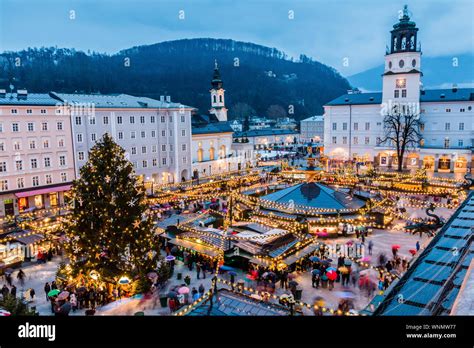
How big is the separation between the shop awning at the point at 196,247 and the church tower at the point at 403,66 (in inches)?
1935

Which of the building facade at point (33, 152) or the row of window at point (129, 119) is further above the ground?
the row of window at point (129, 119)

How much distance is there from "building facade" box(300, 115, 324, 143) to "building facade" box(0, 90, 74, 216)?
7798cm

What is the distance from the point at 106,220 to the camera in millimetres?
17000

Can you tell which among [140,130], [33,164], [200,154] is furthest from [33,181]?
[200,154]

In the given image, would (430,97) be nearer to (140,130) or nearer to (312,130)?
(140,130)

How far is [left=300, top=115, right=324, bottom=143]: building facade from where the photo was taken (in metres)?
107

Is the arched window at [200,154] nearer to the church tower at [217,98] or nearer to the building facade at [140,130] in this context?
the building facade at [140,130]

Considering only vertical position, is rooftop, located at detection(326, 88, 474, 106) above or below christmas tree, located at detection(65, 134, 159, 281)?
above

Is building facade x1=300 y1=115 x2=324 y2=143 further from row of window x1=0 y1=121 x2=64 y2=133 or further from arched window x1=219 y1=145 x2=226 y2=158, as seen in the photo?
row of window x1=0 y1=121 x2=64 y2=133

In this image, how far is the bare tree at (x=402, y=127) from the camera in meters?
57.7

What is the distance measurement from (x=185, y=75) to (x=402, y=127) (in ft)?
269

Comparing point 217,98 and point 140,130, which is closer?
point 140,130

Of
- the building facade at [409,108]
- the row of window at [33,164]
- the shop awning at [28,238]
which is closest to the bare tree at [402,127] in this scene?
the building facade at [409,108]

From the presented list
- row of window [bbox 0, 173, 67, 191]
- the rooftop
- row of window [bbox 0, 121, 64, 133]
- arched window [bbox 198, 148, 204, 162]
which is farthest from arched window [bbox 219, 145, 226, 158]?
row of window [bbox 0, 121, 64, 133]
